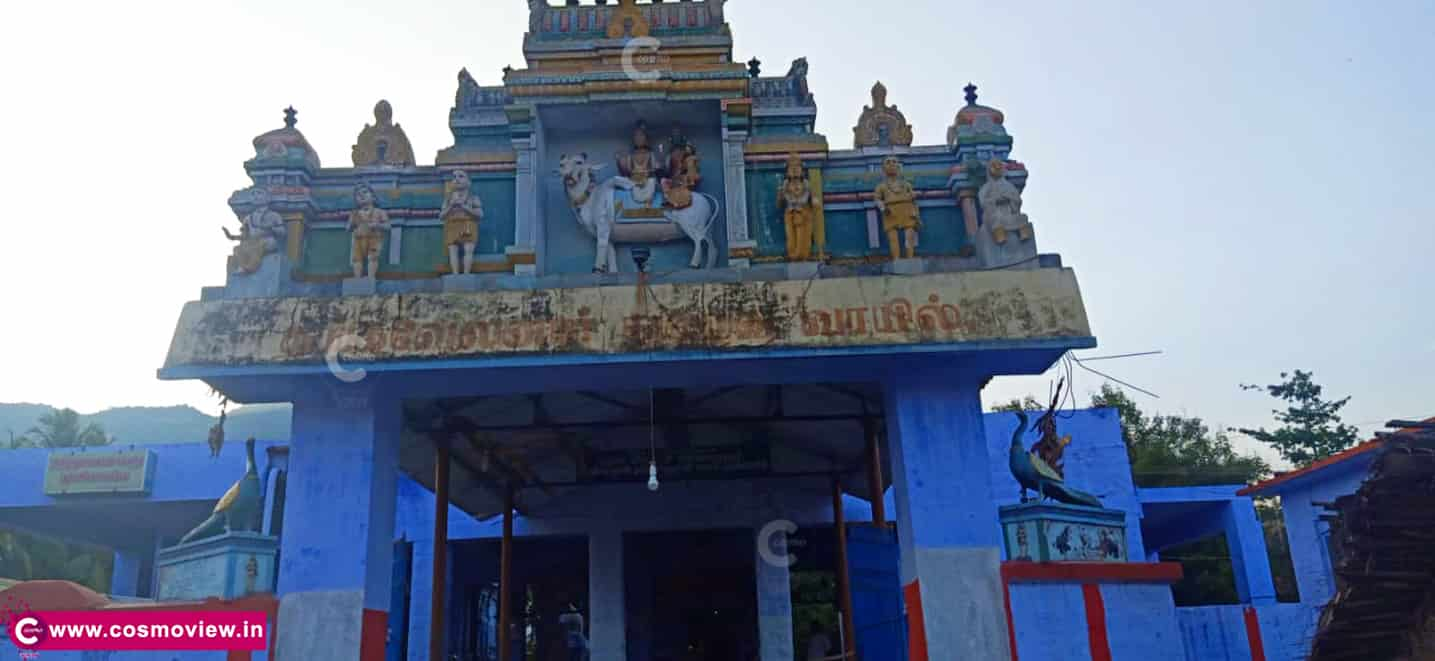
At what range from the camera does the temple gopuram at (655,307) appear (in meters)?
10.7

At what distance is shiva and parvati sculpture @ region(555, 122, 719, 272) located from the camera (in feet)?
39.9

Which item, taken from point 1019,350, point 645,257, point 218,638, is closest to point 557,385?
point 645,257

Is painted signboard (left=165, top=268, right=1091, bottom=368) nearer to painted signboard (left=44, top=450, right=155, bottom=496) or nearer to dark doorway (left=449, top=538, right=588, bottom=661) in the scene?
dark doorway (left=449, top=538, right=588, bottom=661)

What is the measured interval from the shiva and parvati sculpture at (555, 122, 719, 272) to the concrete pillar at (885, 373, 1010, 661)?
2898 mm

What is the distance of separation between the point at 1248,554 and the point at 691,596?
12433 mm

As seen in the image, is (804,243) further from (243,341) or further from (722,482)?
(722,482)

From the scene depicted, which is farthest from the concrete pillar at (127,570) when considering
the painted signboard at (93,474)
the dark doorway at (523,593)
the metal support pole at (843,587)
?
the metal support pole at (843,587)

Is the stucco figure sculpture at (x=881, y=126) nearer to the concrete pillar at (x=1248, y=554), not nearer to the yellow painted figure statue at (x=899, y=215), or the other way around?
the yellow painted figure statue at (x=899, y=215)

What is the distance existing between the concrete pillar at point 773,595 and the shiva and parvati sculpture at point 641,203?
8.41 m

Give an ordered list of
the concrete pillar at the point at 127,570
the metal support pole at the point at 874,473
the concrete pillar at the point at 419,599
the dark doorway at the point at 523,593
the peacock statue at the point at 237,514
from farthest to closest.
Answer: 1. the concrete pillar at the point at 127,570
2. the dark doorway at the point at 523,593
3. the concrete pillar at the point at 419,599
4. the metal support pole at the point at 874,473
5. the peacock statue at the point at 237,514

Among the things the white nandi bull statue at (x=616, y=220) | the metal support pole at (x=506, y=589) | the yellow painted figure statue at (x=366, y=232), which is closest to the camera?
the yellow painted figure statue at (x=366, y=232)

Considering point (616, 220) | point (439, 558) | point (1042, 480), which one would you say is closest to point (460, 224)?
point (616, 220)

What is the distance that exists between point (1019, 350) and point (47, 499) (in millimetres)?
24132

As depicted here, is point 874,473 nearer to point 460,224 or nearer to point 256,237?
point 460,224
